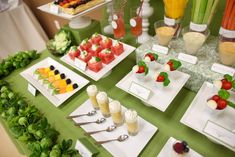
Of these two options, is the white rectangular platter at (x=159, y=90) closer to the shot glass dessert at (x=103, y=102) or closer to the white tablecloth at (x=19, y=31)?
the shot glass dessert at (x=103, y=102)

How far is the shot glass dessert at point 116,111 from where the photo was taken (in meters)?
0.82

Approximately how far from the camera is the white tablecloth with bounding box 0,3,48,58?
2.47 m

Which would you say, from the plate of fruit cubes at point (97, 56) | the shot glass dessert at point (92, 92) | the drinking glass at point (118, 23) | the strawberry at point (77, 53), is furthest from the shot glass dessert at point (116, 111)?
the drinking glass at point (118, 23)

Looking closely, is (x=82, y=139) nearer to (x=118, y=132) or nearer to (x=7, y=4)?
(x=118, y=132)

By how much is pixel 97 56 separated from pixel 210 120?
0.70 meters

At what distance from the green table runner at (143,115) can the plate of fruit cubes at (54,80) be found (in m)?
0.04

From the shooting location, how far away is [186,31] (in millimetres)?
1026

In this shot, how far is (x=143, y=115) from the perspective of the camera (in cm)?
96

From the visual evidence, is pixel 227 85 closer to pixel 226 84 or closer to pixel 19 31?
pixel 226 84

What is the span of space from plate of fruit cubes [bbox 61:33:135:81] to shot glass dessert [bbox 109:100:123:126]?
0.25 metres

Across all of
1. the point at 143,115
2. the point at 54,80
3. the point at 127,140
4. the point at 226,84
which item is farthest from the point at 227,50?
the point at 54,80

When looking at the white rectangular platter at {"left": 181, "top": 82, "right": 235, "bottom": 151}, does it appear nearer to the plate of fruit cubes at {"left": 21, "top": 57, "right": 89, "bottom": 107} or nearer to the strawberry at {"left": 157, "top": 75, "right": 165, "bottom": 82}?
the strawberry at {"left": 157, "top": 75, "right": 165, "bottom": 82}

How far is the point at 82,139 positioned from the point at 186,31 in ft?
2.49

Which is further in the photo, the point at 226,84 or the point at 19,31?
the point at 19,31
